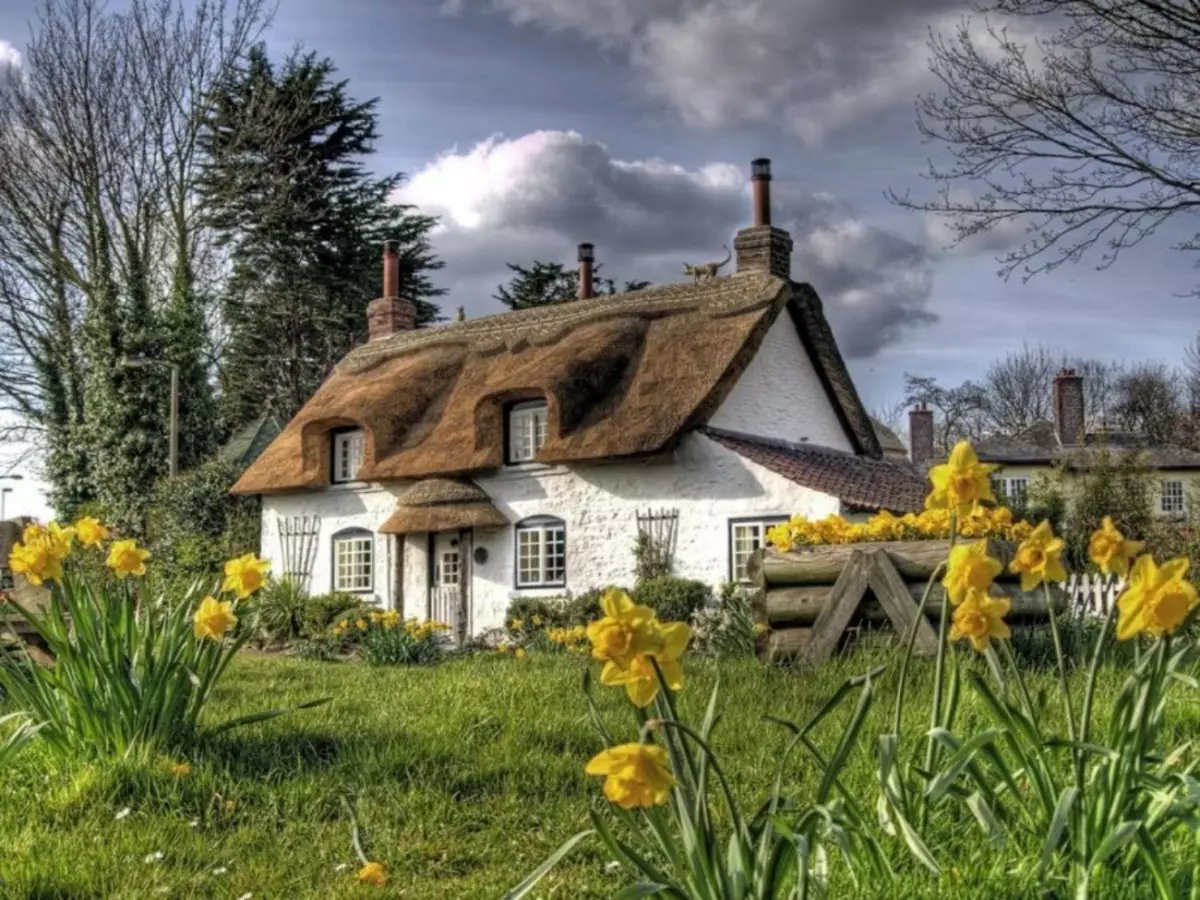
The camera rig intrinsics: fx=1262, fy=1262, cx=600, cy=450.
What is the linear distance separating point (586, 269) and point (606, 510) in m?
9.40

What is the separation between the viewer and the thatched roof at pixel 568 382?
19.6 m

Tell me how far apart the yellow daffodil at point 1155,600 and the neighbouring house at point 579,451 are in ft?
46.4

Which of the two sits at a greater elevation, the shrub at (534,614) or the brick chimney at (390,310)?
the brick chimney at (390,310)

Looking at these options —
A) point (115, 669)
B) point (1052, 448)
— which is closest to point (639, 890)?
point (115, 669)

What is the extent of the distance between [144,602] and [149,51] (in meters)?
27.4

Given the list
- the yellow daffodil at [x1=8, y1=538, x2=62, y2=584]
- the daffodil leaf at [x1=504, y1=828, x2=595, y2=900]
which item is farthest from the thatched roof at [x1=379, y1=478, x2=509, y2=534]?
the daffodil leaf at [x1=504, y1=828, x2=595, y2=900]

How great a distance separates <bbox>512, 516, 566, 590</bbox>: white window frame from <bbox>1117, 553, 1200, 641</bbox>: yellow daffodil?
56.4 feet

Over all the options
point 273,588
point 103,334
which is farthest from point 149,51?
point 273,588

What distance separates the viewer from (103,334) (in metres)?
27.8

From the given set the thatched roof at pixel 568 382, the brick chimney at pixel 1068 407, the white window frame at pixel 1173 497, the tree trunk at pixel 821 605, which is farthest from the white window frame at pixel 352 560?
the white window frame at pixel 1173 497

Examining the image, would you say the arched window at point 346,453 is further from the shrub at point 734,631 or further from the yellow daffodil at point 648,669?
the yellow daffodil at point 648,669

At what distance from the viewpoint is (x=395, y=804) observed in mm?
5246

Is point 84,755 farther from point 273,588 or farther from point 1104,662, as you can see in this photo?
point 273,588

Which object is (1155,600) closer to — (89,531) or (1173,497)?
(89,531)
